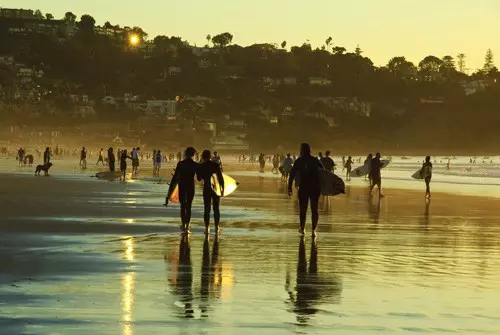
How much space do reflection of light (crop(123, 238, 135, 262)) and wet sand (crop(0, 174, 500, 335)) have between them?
0.02 metres

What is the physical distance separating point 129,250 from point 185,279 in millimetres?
4079

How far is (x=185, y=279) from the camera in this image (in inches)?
547

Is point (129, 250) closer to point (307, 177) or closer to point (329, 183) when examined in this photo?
point (307, 177)

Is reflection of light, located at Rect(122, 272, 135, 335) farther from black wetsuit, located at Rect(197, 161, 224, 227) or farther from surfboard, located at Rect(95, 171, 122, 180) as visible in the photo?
surfboard, located at Rect(95, 171, 122, 180)

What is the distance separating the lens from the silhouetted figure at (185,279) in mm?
11516

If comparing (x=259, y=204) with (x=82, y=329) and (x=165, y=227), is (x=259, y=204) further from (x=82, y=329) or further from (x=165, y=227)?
(x=82, y=329)

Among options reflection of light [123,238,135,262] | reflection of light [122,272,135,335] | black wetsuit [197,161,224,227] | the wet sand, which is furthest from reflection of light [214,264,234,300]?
black wetsuit [197,161,224,227]

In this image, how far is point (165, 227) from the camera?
2348 centimetres

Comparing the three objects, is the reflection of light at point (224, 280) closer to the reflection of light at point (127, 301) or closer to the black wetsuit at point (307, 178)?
the reflection of light at point (127, 301)

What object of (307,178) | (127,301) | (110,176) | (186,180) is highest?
(307,178)

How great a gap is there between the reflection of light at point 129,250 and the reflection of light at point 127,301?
2092 millimetres

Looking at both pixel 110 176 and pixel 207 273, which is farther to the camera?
pixel 110 176

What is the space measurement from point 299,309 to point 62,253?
6.51 m

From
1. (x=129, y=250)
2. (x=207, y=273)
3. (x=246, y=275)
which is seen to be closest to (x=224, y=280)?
(x=246, y=275)
